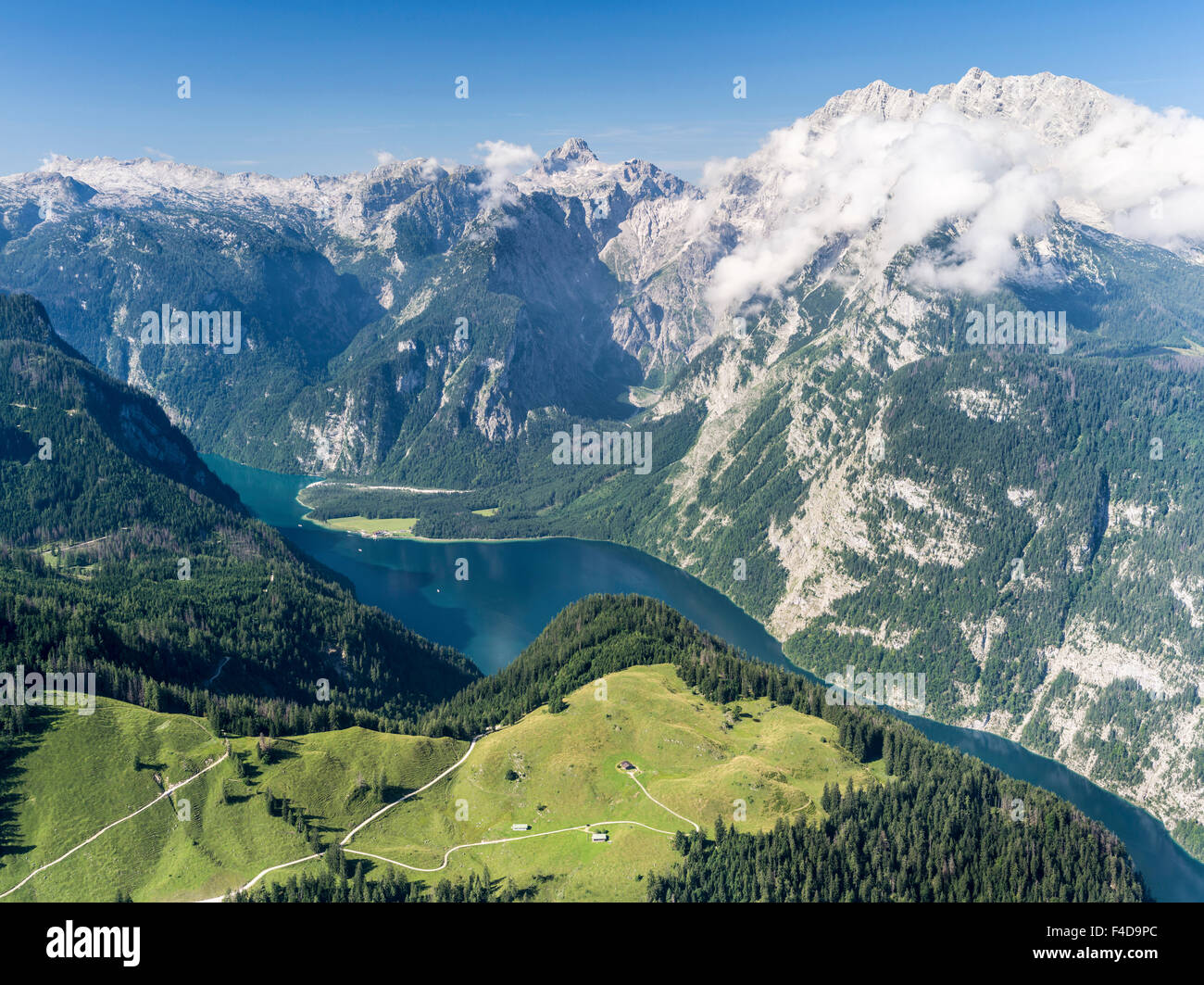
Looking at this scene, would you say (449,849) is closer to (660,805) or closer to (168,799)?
(660,805)

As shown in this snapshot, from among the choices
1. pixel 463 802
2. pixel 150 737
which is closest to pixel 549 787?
pixel 463 802

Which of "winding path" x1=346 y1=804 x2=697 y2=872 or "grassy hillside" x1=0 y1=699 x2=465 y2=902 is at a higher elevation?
"grassy hillside" x1=0 y1=699 x2=465 y2=902

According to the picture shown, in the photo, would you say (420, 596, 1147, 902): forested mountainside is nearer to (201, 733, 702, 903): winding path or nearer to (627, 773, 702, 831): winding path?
(627, 773, 702, 831): winding path

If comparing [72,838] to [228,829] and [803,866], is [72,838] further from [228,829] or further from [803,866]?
[803,866]

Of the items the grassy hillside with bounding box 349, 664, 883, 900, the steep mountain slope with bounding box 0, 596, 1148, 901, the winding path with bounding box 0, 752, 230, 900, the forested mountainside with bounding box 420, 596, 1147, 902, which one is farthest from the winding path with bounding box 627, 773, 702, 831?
the winding path with bounding box 0, 752, 230, 900

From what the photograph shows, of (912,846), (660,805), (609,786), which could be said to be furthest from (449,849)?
(912,846)

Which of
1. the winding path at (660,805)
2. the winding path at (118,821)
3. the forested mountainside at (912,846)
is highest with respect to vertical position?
the winding path at (118,821)

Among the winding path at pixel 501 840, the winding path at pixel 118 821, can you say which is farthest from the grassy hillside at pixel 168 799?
the winding path at pixel 501 840

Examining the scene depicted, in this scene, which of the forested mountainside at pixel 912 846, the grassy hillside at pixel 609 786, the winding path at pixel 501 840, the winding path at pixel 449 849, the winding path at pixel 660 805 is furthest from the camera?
the winding path at pixel 660 805

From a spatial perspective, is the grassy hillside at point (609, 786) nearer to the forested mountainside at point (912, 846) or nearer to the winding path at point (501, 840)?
the winding path at point (501, 840)

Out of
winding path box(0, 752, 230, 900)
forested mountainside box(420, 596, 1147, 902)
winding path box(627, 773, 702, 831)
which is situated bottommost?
forested mountainside box(420, 596, 1147, 902)
